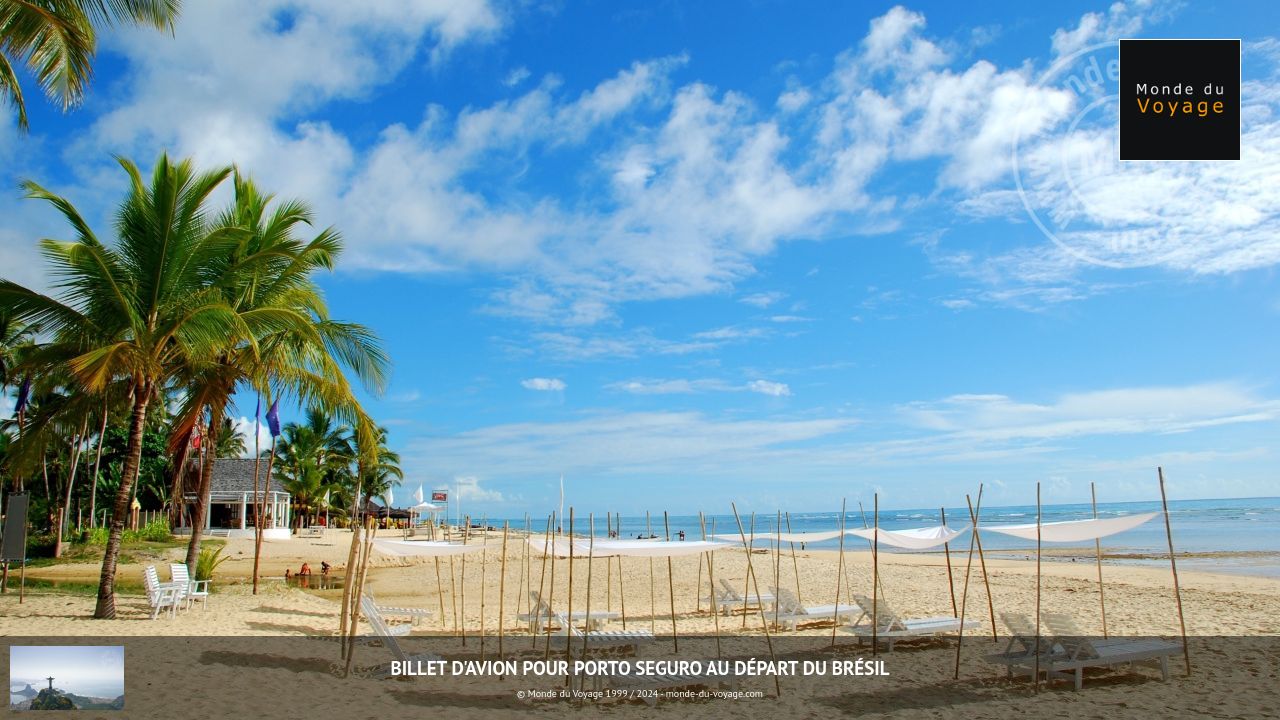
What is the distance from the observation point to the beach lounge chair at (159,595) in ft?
36.3

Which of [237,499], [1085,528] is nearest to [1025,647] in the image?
[1085,528]

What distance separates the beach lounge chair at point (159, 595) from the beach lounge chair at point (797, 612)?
8584 mm

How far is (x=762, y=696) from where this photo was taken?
7988mm

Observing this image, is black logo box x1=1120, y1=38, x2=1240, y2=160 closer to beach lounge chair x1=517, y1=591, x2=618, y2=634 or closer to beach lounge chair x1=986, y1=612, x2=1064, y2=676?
beach lounge chair x1=986, y1=612, x2=1064, y2=676

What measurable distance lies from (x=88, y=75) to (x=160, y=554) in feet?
57.7

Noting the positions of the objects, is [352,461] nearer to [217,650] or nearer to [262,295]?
[262,295]

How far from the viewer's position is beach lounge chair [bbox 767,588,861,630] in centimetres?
1216

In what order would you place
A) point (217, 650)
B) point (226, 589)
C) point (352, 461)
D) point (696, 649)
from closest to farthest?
point (217, 650) → point (696, 649) → point (226, 589) → point (352, 461)

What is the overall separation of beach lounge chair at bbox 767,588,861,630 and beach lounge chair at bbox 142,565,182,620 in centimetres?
858

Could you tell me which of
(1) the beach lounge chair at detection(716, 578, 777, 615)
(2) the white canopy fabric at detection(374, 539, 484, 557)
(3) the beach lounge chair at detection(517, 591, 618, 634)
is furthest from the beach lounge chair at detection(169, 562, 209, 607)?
(1) the beach lounge chair at detection(716, 578, 777, 615)

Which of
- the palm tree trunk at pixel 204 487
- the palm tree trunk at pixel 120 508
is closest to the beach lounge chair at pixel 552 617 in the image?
the palm tree trunk at pixel 120 508

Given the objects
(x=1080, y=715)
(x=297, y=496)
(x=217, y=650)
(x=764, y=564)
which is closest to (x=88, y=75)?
(x=217, y=650)

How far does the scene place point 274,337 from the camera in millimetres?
13961

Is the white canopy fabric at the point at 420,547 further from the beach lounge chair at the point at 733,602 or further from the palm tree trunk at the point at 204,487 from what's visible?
the beach lounge chair at the point at 733,602
